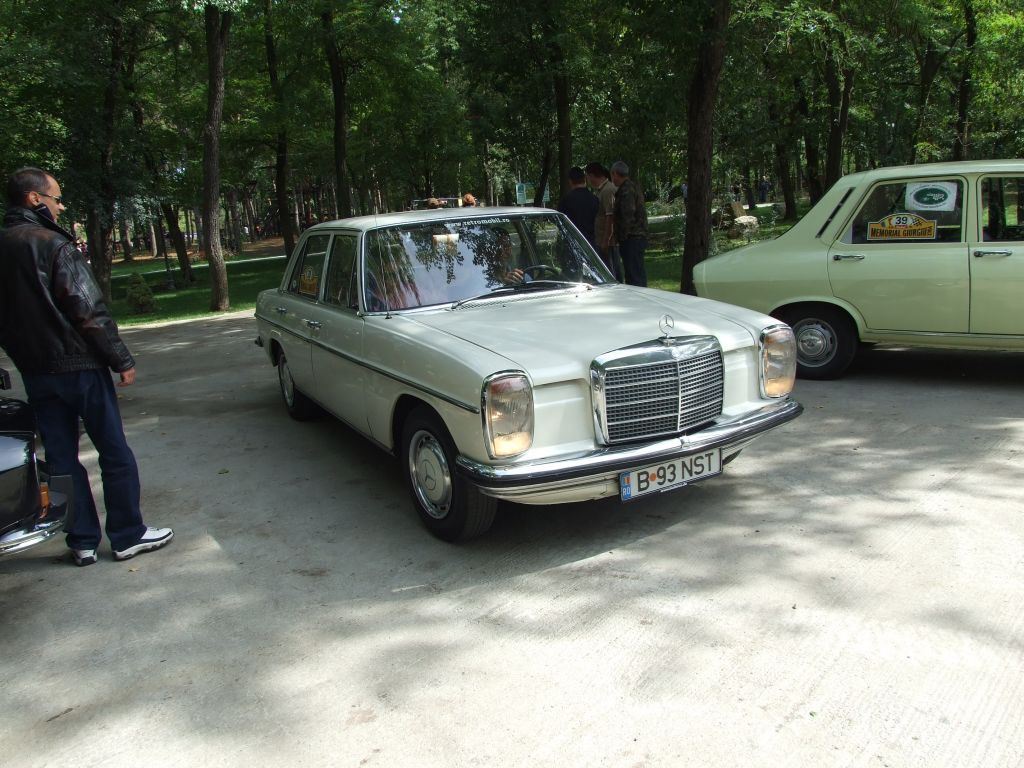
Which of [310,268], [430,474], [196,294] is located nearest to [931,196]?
[430,474]

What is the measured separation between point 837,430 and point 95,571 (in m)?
4.87

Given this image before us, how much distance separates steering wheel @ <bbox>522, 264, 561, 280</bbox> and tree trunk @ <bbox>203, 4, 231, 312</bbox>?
12.3 metres

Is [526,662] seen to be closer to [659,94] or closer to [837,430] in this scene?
[837,430]

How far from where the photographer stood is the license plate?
4.03m

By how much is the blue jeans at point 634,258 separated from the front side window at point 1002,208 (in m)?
4.12

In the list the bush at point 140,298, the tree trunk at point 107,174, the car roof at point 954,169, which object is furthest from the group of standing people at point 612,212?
the tree trunk at point 107,174

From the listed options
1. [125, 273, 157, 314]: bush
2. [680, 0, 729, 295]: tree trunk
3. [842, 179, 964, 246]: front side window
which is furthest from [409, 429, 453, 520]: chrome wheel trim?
[125, 273, 157, 314]: bush

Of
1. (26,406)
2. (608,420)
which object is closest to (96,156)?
(26,406)

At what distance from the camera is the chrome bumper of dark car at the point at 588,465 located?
381cm

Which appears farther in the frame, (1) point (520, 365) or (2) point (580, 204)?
(2) point (580, 204)

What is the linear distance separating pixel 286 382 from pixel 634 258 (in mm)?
4842

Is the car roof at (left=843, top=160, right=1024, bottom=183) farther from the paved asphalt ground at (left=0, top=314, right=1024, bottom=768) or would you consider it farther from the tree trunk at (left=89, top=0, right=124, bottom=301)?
the tree trunk at (left=89, top=0, right=124, bottom=301)

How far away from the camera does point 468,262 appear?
5.24 m

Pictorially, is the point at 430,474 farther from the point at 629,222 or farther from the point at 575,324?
the point at 629,222
